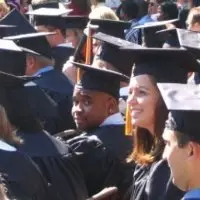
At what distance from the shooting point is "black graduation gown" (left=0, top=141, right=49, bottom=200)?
3.14 metres

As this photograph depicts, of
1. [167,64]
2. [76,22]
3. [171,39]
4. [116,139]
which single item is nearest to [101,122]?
[116,139]

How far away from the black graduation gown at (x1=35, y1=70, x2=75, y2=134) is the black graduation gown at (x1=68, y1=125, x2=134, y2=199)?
3.73ft

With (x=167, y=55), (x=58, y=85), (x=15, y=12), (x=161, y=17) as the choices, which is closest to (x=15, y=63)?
(x=58, y=85)

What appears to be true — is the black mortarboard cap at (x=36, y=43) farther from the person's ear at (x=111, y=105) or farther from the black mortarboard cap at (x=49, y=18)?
the person's ear at (x=111, y=105)

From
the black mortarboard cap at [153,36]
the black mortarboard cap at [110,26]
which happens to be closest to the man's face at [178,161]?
the black mortarboard cap at [153,36]

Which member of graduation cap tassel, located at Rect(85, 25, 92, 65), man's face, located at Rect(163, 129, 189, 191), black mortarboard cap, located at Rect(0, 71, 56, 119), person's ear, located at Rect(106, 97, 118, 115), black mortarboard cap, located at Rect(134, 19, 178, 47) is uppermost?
man's face, located at Rect(163, 129, 189, 191)

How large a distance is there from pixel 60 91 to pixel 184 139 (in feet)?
8.86

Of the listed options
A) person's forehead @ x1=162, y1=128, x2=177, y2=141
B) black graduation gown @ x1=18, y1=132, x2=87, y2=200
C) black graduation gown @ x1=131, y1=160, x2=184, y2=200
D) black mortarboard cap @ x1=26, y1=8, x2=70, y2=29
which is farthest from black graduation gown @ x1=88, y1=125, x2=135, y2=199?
black mortarboard cap @ x1=26, y1=8, x2=70, y2=29

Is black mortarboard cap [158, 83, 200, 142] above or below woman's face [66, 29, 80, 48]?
above

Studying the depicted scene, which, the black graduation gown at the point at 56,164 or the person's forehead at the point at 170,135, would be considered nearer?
the person's forehead at the point at 170,135

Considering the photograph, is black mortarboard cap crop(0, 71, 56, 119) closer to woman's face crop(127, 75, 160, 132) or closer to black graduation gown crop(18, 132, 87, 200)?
black graduation gown crop(18, 132, 87, 200)

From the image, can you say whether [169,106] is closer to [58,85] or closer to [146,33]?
[58,85]

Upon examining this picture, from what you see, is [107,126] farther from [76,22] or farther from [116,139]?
[76,22]

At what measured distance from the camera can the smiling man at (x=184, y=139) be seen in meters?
2.69
